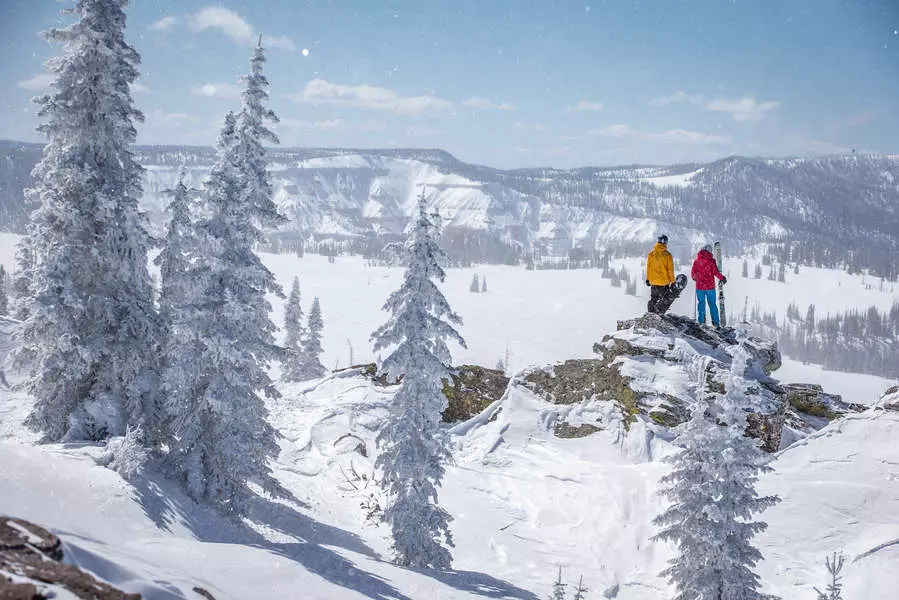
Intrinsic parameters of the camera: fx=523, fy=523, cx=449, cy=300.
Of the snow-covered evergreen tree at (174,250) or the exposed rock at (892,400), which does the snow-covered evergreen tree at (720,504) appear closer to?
the exposed rock at (892,400)

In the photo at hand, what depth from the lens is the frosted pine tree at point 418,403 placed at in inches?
488

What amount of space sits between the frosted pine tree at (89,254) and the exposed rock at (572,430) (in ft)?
43.4

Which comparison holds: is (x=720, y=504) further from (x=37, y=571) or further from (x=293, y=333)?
(x=293, y=333)

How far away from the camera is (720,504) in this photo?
10719 millimetres

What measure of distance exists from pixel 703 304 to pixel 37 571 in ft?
74.7

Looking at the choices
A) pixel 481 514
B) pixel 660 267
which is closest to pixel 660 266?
pixel 660 267

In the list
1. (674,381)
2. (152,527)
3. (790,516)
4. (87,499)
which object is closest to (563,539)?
(790,516)

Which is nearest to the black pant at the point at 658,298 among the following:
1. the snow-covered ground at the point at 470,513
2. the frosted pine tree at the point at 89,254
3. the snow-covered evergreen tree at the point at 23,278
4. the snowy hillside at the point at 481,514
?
the snowy hillside at the point at 481,514

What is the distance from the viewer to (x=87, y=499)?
833 centimetres

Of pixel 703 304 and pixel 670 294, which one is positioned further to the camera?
pixel 703 304

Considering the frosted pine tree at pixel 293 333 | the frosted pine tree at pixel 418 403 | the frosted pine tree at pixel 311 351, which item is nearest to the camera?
the frosted pine tree at pixel 418 403

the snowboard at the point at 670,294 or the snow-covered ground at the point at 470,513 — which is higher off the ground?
the snowboard at the point at 670,294

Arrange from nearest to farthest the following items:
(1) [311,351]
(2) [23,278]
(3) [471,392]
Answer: (2) [23,278], (3) [471,392], (1) [311,351]

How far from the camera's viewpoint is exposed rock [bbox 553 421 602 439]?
1888cm
